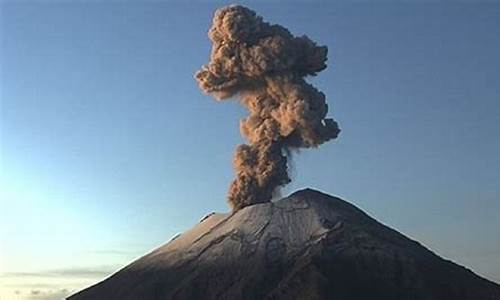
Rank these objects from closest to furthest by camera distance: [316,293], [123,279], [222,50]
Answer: [316,293] < [222,50] < [123,279]

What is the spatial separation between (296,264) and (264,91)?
13.4 m

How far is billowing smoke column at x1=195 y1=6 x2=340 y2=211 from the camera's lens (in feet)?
252

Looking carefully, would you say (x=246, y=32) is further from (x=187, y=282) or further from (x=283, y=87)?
(x=187, y=282)

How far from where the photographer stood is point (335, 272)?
78625mm

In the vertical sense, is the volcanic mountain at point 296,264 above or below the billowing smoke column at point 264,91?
below

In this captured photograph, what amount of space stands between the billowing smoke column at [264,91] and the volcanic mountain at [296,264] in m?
4.36

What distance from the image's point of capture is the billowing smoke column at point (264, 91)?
76.9 m

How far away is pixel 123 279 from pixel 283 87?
72.1 ft

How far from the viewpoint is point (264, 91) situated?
263ft

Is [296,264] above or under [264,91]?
under

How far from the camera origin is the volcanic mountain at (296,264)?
77062 mm

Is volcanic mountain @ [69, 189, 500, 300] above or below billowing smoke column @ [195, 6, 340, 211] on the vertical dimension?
below

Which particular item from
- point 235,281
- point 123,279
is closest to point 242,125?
point 235,281

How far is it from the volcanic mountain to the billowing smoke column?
4358 mm
